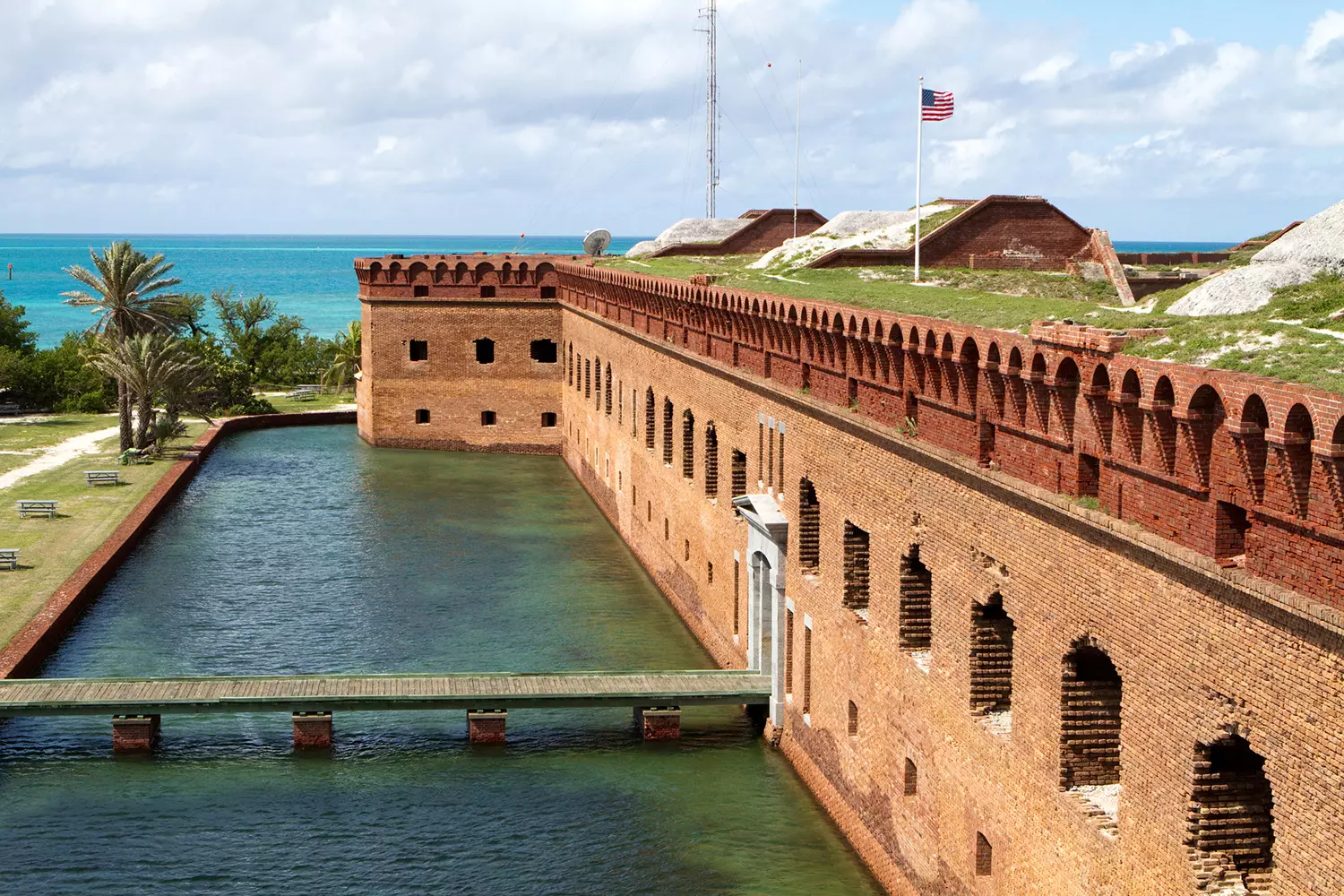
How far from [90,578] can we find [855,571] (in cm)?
1677

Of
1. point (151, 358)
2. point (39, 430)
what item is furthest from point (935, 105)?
point (39, 430)

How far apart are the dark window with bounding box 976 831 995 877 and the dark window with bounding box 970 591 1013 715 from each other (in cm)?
114

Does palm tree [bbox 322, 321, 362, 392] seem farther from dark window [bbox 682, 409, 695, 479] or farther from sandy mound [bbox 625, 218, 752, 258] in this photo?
dark window [bbox 682, 409, 695, 479]

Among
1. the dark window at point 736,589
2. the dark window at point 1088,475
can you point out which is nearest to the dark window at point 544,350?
the dark window at point 736,589

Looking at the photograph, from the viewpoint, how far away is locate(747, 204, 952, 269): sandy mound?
137 feet

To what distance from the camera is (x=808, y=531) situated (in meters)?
21.1

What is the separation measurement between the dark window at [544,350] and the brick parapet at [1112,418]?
31.8m

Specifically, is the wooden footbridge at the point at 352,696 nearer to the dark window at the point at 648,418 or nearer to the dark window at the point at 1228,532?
the dark window at the point at 648,418

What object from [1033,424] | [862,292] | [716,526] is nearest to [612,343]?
[862,292]

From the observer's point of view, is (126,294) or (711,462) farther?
(126,294)

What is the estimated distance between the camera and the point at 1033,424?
45.4 feet

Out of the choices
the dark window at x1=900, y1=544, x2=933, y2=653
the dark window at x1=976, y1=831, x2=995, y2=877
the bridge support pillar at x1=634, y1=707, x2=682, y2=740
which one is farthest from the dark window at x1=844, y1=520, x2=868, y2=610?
the dark window at x1=976, y1=831, x2=995, y2=877

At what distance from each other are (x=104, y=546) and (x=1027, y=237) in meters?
22.0

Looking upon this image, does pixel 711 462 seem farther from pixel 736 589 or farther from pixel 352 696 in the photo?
pixel 352 696
